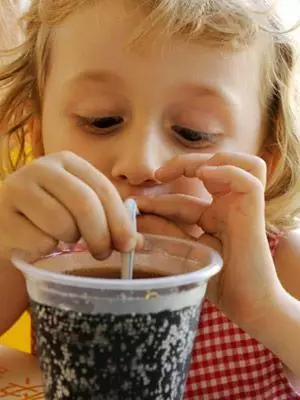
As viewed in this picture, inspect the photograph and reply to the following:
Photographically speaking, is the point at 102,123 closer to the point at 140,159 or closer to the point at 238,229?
the point at 140,159

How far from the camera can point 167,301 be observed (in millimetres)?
552

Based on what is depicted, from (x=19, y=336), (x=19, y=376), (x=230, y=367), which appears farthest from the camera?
(x=19, y=336)

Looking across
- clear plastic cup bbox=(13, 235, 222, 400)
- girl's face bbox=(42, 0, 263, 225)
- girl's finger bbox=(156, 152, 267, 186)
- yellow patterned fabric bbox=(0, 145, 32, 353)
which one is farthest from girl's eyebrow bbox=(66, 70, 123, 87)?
yellow patterned fabric bbox=(0, 145, 32, 353)

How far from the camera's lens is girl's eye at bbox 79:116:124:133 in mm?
934

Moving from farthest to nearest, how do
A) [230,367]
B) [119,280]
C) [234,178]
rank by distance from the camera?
[230,367] → [234,178] → [119,280]

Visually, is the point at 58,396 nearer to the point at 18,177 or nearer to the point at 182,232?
the point at 18,177

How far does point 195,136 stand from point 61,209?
1.18ft

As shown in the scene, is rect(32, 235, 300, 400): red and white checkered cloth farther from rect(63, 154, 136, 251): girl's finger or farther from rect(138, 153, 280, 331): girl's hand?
rect(63, 154, 136, 251): girl's finger

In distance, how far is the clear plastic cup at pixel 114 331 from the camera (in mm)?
540

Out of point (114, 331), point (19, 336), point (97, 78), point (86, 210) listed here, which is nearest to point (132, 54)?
point (97, 78)

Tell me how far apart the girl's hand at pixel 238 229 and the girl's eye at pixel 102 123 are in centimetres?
14

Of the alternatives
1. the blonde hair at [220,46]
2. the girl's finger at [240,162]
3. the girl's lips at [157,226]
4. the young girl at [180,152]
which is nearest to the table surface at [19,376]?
Answer: the young girl at [180,152]

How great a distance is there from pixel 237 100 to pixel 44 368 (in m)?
0.53

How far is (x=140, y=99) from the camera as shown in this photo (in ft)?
2.99
